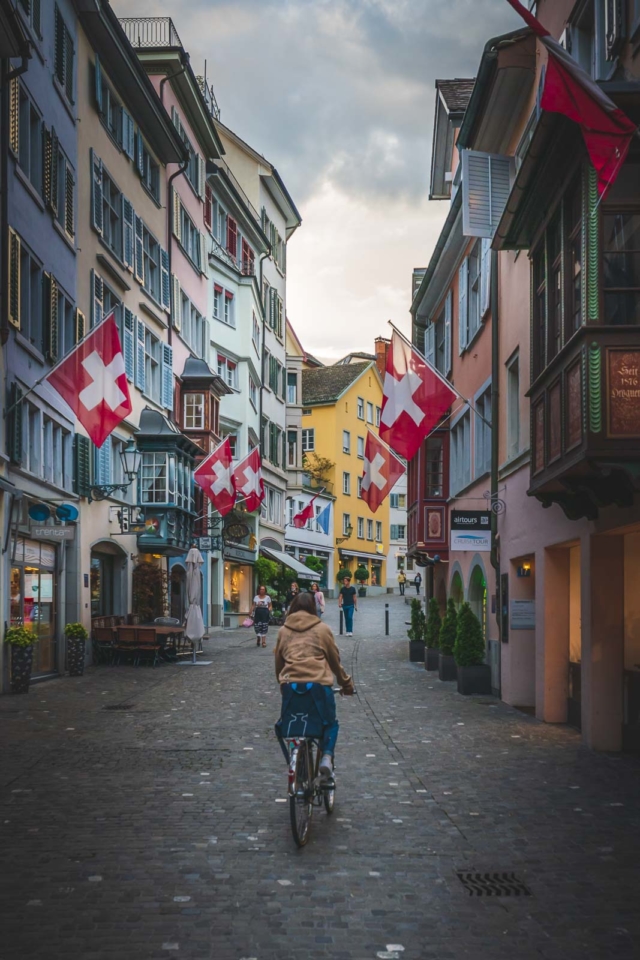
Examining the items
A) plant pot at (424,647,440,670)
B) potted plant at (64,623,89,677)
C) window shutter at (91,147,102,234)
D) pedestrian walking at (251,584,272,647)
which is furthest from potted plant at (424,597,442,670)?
window shutter at (91,147,102,234)

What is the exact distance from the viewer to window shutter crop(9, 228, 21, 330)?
63.9 ft

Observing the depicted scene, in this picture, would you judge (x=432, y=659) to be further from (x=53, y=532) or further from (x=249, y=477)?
(x=249, y=477)

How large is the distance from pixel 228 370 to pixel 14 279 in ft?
92.1

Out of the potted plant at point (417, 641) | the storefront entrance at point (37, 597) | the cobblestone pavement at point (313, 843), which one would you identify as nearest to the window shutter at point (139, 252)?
the storefront entrance at point (37, 597)

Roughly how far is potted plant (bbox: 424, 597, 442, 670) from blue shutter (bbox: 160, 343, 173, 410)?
13.9m

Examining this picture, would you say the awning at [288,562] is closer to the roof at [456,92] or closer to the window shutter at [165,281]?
the window shutter at [165,281]

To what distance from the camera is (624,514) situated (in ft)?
38.0

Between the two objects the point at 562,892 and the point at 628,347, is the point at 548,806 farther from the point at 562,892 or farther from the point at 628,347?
the point at 628,347

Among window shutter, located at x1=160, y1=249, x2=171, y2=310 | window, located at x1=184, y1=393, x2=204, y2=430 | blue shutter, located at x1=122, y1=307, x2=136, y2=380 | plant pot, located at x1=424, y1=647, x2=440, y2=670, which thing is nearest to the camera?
plant pot, located at x1=424, y1=647, x2=440, y2=670

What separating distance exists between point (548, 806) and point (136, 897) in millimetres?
4279

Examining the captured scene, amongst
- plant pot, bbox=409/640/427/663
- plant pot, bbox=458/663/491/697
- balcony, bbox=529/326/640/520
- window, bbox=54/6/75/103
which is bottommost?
plant pot, bbox=409/640/427/663

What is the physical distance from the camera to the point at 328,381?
80438mm

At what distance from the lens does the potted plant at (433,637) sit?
24.6 meters

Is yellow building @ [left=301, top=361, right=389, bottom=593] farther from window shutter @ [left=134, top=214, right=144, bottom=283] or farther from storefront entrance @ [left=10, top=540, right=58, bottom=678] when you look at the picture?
storefront entrance @ [left=10, top=540, right=58, bottom=678]
